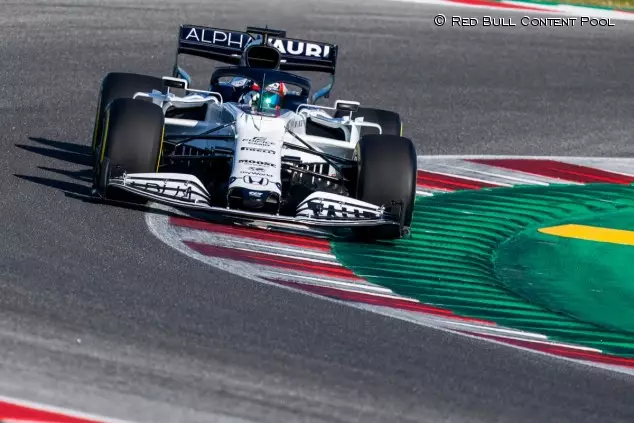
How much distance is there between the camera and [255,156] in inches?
392

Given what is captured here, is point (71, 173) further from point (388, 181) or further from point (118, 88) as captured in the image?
point (388, 181)

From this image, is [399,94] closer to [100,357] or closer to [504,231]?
[504,231]

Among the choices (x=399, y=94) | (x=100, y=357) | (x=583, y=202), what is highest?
(x=399, y=94)

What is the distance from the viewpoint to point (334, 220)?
9.74 metres

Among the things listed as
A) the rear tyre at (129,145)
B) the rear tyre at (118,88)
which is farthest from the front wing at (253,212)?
the rear tyre at (118,88)

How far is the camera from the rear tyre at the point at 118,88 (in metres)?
11.5

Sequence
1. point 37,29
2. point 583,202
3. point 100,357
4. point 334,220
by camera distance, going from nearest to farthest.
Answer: point 100,357, point 334,220, point 583,202, point 37,29

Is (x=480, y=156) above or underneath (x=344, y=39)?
underneath

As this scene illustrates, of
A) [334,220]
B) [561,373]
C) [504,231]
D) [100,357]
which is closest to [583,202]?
[504,231]

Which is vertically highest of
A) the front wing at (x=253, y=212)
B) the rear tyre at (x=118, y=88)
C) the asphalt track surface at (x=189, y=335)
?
the rear tyre at (x=118, y=88)

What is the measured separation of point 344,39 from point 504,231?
23.7 feet

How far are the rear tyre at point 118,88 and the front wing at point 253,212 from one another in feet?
5.79

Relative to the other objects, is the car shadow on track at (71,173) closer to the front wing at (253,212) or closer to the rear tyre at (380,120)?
the front wing at (253,212)

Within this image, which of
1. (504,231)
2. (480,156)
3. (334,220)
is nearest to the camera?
(334,220)
